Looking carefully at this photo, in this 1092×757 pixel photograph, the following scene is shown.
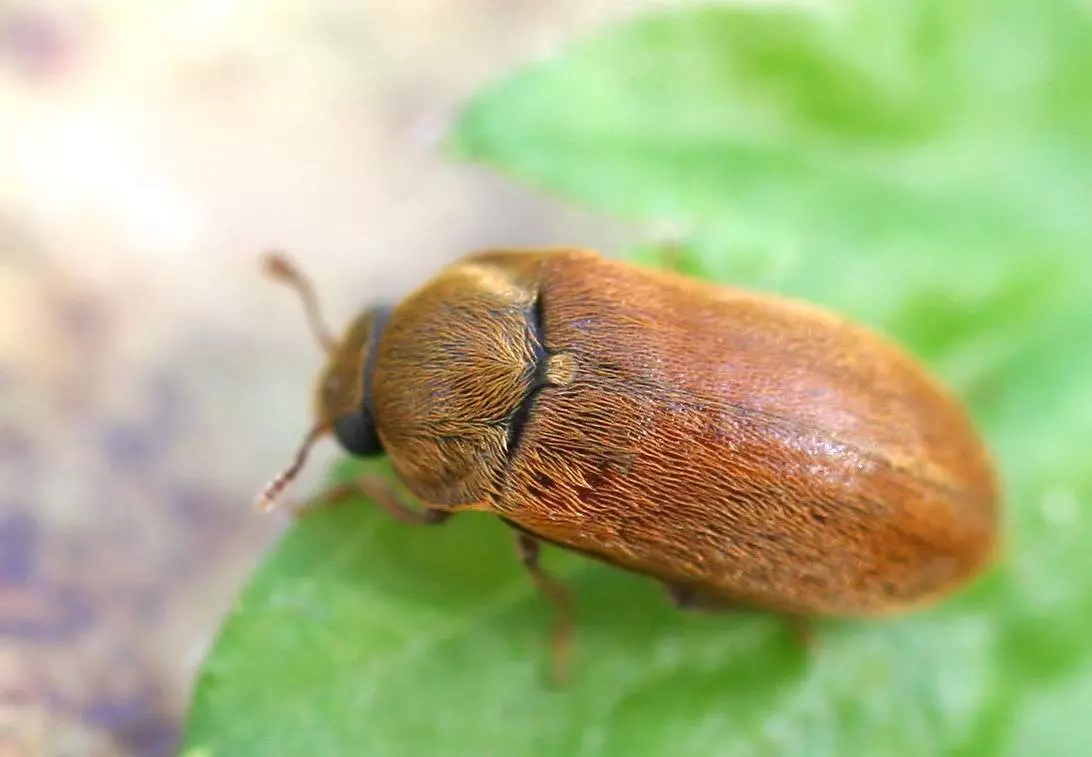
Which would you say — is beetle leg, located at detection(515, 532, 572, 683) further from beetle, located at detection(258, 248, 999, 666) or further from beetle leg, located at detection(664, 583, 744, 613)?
beetle leg, located at detection(664, 583, 744, 613)

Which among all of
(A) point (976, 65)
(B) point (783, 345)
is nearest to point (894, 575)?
(B) point (783, 345)

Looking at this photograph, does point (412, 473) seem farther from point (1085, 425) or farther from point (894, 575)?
point (1085, 425)

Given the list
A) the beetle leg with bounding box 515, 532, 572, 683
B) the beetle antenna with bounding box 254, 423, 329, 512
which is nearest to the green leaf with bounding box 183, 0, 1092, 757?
the beetle leg with bounding box 515, 532, 572, 683

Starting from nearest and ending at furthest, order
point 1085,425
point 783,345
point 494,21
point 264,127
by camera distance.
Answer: point 783,345, point 1085,425, point 264,127, point 494,21

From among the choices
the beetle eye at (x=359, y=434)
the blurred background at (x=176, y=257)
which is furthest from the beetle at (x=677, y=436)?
the blurred background at (x=176, y=257)

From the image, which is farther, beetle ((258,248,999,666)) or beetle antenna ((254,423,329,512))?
beetle antenna ((254,423,329,512))

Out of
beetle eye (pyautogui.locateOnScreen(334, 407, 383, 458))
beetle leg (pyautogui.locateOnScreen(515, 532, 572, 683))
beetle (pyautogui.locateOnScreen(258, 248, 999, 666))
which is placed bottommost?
beetle leg (pyautogui.locateOnScreen(515, 532, 572, 683))

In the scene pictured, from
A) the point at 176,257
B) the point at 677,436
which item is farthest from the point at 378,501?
the point at 176,257

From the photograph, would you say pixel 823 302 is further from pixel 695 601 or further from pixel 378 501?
pixel 378 501
